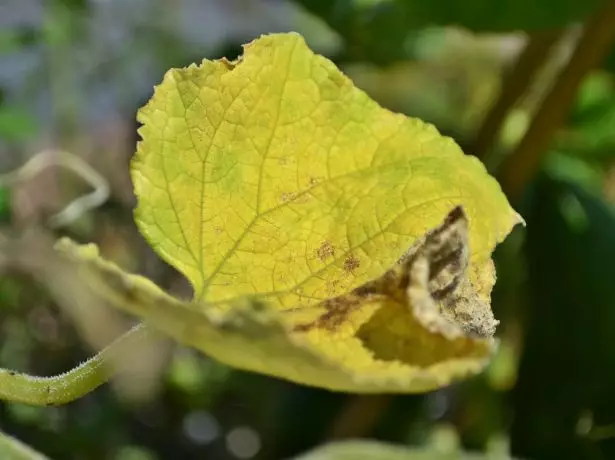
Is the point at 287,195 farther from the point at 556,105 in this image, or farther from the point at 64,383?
the point at 556,105

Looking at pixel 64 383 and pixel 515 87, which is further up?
pixel 515 87

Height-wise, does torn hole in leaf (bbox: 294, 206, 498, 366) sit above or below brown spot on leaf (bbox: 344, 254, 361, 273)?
above

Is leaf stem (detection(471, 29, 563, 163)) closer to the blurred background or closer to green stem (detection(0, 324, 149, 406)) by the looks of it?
the blurred background

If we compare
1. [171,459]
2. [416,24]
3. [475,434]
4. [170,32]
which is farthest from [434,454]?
[170,32]

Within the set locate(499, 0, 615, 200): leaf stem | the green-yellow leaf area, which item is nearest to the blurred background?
locate(499, 0, 615, 200): leaf stem

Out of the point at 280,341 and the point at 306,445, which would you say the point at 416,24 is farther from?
the point at 280,341

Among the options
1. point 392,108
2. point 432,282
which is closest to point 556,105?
point 392,108

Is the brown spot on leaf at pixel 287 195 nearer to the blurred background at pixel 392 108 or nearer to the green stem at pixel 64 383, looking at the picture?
the green stem at pixel 64 383
